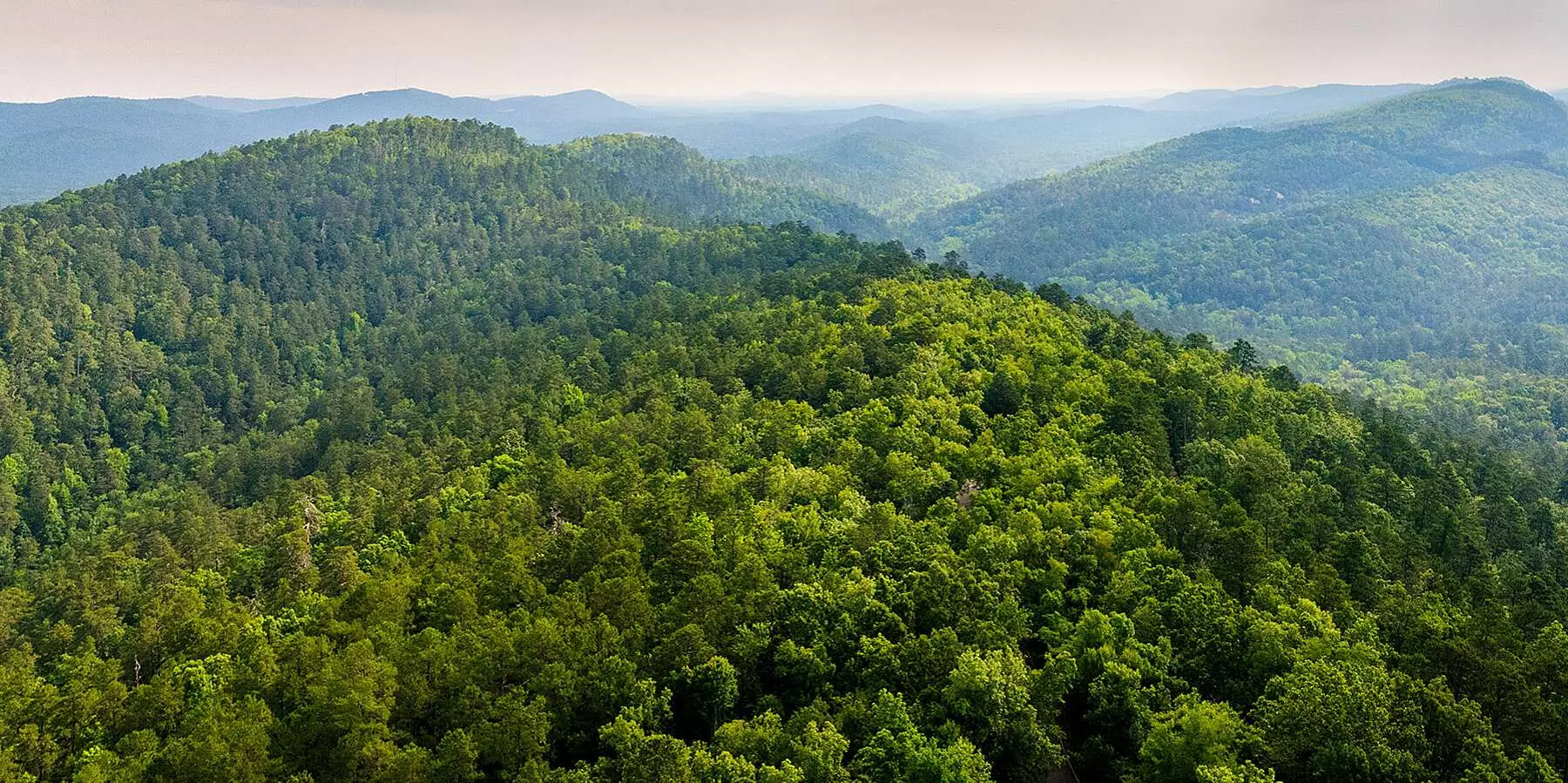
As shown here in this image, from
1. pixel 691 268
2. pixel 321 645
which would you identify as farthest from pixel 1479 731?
pixel 691 268

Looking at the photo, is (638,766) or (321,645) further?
(321,645)

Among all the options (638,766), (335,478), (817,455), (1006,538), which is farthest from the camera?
(335,478)

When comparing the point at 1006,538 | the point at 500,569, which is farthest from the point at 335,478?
the point at 1006,538

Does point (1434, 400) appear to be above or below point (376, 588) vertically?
below

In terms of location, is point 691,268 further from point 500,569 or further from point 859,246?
point 500,569

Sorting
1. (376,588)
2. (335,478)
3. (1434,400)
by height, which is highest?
(376,588)

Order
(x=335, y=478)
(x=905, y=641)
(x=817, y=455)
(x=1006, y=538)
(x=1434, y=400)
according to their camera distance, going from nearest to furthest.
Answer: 1. (x=905, y=641)
2. (x=1006, y=538)
3. (x=817, y=455)
4. (x=335, y=478)
5. (x=1434, y=400)
